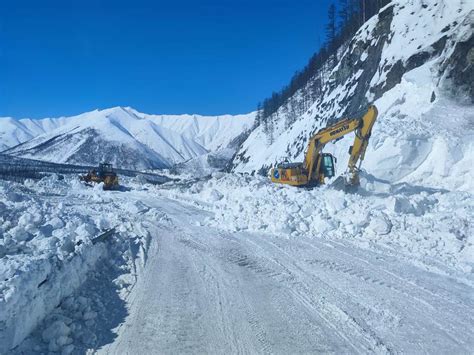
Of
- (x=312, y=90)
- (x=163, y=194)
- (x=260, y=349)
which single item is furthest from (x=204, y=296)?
(x=312, y=90)

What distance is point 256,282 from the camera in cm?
812

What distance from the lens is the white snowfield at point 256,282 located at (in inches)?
215

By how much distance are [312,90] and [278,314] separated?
A: 217 ft

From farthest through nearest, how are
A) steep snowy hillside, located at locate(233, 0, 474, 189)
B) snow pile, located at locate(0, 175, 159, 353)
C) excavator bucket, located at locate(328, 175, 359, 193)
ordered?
steep snowy hillside, located at locate(233, 0, 474, 189), excavator bucket, located at locate(328, 175, 359, 193), snow pile, located at locate(0, 175, 159, 353)

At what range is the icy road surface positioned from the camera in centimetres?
549

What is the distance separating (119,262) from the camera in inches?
365

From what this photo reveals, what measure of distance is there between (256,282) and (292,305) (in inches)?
55.5

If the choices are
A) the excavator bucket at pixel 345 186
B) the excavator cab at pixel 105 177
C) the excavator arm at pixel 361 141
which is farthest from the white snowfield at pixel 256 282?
the excavator cab at pixel 105 177

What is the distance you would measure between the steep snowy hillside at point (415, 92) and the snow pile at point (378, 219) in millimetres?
2984

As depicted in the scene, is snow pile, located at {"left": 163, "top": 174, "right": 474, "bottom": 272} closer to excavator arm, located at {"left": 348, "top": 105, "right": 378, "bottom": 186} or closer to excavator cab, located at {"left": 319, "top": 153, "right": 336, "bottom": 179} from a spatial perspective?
excavator arm, located at {"left": 348, "top": 105, "right": 378, "bottom": 186}

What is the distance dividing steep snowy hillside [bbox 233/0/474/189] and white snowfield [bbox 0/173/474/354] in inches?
216

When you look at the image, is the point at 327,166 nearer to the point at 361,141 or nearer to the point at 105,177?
the point at 361,141

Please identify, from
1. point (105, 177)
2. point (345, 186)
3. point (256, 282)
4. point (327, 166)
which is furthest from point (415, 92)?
point (105, 177)

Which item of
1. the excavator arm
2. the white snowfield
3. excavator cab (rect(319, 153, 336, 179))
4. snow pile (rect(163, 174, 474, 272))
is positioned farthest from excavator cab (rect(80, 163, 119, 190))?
the excavator arm
